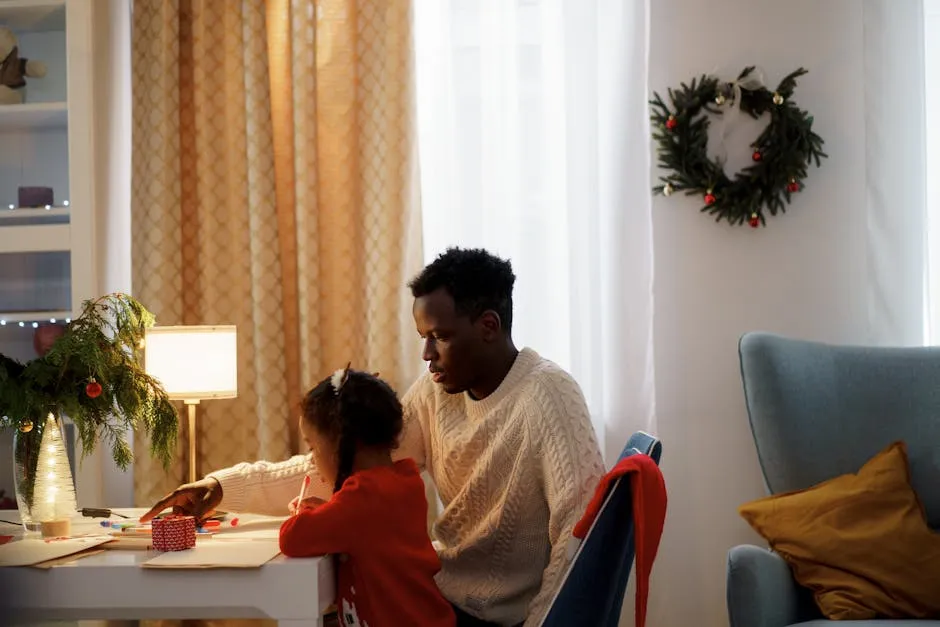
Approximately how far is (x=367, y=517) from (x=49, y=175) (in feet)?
5.46

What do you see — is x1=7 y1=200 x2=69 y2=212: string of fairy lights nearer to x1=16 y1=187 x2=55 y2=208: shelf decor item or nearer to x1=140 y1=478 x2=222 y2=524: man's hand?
x1=16 y1=187 x2=55 y2=208: shelf decor item

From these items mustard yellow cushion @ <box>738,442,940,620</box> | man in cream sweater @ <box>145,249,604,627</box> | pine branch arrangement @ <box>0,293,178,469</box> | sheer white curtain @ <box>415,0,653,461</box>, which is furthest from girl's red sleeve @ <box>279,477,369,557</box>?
sheer white curtain @ <box>415,0,653,461</box>

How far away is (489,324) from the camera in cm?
190

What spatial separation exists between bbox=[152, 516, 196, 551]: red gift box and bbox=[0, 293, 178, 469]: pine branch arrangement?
0.32 meters

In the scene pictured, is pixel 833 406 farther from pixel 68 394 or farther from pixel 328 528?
pixel 68 394

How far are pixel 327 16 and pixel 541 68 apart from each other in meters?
0.65

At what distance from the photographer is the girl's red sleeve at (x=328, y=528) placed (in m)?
1.66

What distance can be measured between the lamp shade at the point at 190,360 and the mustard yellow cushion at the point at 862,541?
1317 millimetres

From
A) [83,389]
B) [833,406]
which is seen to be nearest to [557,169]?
[833,406]

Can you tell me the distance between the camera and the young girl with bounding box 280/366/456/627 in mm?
1684

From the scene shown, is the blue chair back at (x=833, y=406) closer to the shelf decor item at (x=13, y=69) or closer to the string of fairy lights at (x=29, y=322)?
the string of fairy lights at (x=29, y=322)

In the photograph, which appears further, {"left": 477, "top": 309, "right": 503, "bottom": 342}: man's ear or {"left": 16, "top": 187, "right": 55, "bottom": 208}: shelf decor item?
{"left": 16, "top": 187, "right": 55, "bottom": 208}: shelf decor item

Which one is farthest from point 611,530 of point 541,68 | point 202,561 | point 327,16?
point 327,16

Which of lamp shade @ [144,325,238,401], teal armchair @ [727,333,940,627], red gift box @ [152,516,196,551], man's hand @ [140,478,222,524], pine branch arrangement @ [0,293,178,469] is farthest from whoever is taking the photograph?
teal armchair @ [727,333,940,627]
